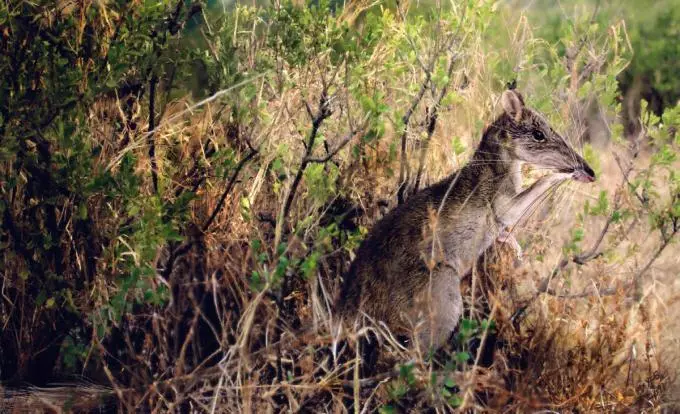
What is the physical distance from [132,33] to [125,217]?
0.80 metres

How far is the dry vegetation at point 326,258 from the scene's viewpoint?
3.80 metres

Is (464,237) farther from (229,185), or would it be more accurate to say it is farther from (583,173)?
(229,185)

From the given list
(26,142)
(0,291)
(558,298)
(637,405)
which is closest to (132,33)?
(26,142)

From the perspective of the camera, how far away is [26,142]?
4.36m

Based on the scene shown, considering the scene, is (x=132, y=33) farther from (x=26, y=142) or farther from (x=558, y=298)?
(x=558, y=298)

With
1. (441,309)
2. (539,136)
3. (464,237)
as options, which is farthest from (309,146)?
(539,136)

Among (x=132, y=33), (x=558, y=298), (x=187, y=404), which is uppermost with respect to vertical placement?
(x=132, y=33)

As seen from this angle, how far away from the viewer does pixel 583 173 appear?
423 cm

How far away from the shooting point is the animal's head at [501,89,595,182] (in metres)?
4.26

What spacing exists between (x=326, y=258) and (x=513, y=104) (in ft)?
3.51

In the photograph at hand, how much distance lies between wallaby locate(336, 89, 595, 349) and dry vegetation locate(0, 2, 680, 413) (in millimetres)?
143

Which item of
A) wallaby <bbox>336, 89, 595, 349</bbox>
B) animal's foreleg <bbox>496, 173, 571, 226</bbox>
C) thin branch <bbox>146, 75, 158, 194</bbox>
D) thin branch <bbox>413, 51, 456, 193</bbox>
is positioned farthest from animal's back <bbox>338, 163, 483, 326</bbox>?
thin branch <bbox>146, 75, 158, 194</bbox>

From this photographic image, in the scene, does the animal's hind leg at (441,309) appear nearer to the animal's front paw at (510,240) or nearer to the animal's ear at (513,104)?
the animal's front paw at (510,240)

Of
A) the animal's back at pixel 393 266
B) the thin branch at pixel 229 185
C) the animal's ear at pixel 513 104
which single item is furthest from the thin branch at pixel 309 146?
the animal's ear at pixel 513 104
